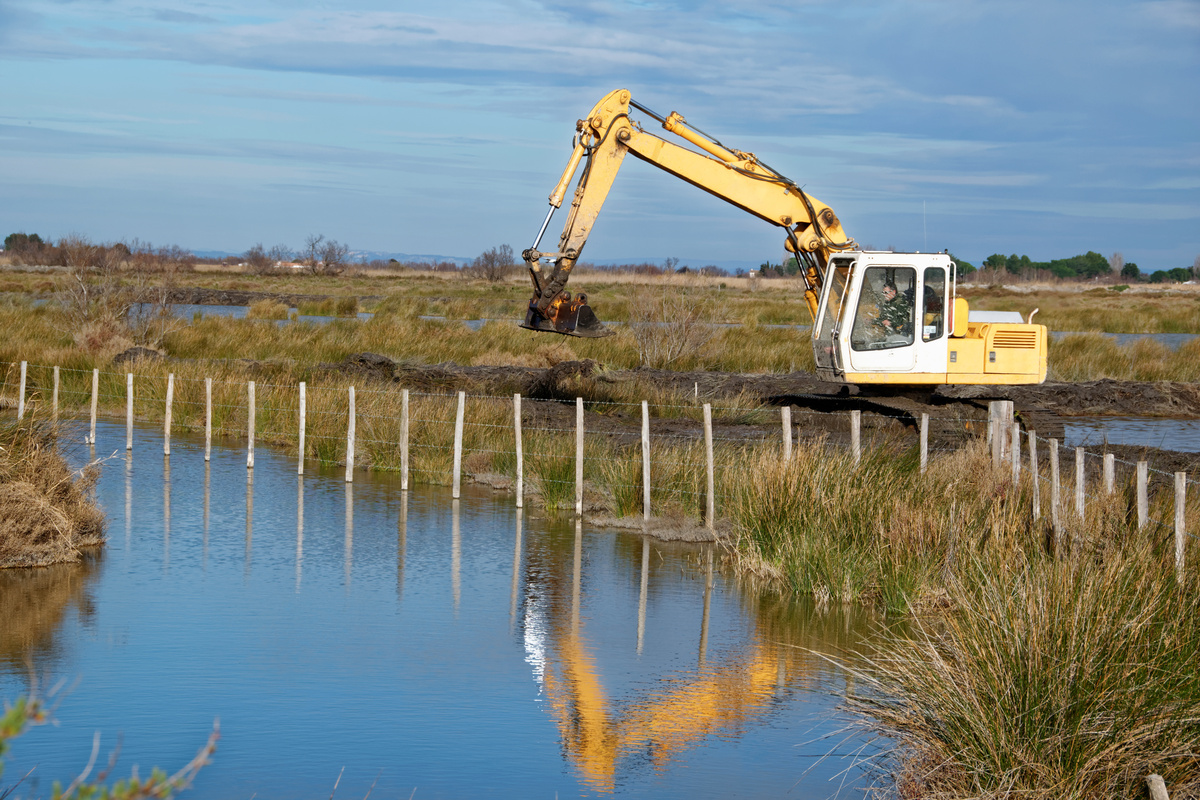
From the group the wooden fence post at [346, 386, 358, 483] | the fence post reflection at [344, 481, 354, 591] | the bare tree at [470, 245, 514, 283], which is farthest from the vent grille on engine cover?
the bare tree at [470, 245, 514, 283]

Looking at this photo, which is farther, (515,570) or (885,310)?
(885,310)

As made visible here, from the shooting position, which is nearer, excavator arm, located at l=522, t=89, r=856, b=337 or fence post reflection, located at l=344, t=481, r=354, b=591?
fence post reflection, located at l=344, t=481, r=354, b=591

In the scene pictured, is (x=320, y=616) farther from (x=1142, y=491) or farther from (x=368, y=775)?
(x=1142, y=491)

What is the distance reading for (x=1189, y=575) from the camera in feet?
24.7

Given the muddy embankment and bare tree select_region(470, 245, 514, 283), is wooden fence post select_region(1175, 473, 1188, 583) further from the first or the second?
bare tree select_region(470, 245, 514, 283)

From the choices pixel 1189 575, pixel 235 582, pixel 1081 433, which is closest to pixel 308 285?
pixel 1081 433

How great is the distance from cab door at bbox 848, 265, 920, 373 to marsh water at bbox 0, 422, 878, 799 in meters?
5.18

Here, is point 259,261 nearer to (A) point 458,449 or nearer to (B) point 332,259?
(B) point 332,259

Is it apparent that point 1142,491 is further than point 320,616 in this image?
No

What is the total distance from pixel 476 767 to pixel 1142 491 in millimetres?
5263

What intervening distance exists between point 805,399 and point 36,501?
40.0 ft

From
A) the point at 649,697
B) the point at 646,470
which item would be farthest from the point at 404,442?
the point at 649,697

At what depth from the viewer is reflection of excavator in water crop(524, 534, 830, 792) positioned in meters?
7.73

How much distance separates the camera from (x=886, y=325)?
18062mm
